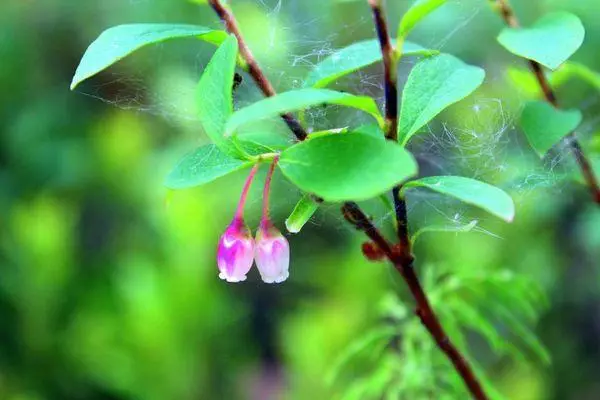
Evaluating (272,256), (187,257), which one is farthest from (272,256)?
(187,257)

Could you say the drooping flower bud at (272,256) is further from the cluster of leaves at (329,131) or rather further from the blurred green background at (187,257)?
the blurred green background at (187,257)

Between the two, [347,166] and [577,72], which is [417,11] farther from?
[577,72]

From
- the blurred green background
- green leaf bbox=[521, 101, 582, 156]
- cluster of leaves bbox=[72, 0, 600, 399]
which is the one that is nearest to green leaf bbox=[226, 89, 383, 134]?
cluster of leaves bbox=[72, 0, 600, 399]

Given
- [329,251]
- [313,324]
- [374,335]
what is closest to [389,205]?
[374,335]

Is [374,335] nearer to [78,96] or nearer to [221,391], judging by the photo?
[221,391]

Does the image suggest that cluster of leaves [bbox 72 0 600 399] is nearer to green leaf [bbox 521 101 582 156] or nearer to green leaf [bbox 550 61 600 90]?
green leaf [bbox 521 101 582 156]

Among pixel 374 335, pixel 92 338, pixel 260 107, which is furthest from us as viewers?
pixel 92 338
